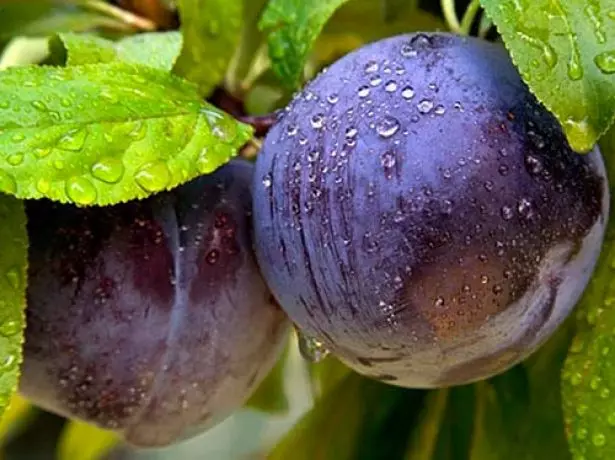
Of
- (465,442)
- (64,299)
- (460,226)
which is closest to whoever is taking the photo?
(460,226)

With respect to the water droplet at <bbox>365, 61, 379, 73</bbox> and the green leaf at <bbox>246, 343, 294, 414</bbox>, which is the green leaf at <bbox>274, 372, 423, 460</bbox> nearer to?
the green leaf at <bbox>246, 343, 294, 414</bbox>

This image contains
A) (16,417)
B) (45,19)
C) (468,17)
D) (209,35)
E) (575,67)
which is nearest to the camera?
(575,67)

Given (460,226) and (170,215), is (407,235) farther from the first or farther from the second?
(170,215)

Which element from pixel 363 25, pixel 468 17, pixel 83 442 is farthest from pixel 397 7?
pixel 83 442

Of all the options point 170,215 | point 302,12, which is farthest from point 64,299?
point 302,12

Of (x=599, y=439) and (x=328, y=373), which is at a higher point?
(x=599, y=439)

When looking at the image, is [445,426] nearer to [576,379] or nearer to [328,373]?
[328,373]
